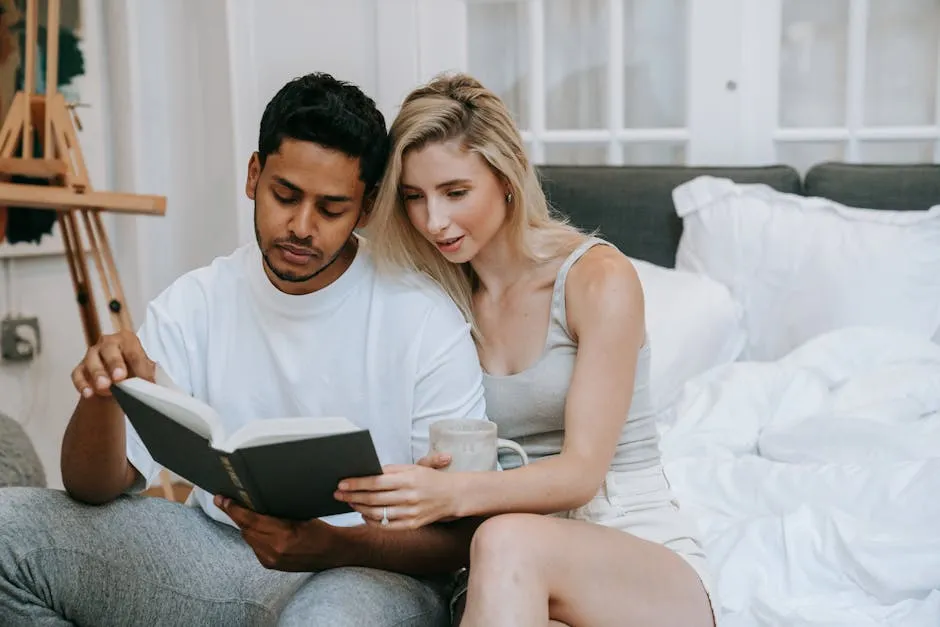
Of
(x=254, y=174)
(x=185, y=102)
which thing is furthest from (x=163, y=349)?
(x=185, y=102)

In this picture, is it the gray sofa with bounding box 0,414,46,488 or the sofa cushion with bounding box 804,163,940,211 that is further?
the sofa cushion with bounding box 804,163,940,211

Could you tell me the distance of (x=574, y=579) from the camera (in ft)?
4.03

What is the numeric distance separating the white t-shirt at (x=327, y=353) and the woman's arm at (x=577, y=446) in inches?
6.2

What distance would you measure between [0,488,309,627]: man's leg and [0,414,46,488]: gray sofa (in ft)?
2.85

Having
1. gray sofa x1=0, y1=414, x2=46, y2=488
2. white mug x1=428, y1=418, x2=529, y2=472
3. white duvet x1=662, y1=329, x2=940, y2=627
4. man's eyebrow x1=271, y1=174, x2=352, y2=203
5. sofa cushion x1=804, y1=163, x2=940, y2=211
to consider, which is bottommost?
gray sofa x1=0, y1=414, x2=46, y2=488

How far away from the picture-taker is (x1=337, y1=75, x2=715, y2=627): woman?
1223 mm

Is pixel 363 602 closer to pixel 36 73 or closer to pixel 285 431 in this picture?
pixel 285 431

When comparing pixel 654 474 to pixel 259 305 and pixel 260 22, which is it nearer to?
pixel 259 305

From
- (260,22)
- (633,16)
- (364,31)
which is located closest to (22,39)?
(260,22)

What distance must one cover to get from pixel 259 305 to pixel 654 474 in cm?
58

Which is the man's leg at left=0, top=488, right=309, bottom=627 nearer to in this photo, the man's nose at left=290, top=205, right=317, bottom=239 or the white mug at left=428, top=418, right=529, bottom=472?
the white mug at left=428, top=418, right=529, bottom=472

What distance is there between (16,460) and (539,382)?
1.30 m

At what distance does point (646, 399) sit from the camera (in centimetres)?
150

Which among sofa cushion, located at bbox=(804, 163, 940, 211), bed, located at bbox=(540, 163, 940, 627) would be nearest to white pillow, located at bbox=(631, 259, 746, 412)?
bed, located at bbox=(540, 163, 940, 627)
